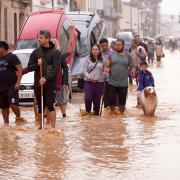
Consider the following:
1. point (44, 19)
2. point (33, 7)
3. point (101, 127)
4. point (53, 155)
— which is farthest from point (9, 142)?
point (33, 7)

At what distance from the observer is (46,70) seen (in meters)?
11.8

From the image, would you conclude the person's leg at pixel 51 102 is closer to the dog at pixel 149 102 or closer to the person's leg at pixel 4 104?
the person's leg at pixel 4 104

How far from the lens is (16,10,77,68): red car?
22.3m

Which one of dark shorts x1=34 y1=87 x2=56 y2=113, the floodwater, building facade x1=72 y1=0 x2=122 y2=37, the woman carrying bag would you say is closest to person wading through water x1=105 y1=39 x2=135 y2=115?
the woman carrying bag

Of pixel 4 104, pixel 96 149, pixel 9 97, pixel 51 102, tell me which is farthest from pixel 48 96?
pixel 96 149

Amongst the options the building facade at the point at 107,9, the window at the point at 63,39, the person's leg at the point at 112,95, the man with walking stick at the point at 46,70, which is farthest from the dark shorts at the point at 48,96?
the building facade at the point at 107,9

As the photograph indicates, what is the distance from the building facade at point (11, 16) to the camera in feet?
136

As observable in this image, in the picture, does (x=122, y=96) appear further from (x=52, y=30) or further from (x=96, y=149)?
(x=52, y=30)

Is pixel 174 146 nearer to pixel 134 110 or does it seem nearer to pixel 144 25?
pixel 134 110

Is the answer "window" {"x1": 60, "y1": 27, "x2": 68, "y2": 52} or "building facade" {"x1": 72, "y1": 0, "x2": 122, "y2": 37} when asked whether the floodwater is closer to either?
"window" {"x1": 60, "y1": 27, "x2": 68, "y2": 52}

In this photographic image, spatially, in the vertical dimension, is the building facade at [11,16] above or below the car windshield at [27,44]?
above

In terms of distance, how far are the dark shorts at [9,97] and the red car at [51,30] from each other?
9.06 metres

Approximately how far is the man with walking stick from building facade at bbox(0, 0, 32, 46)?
96.7 feet

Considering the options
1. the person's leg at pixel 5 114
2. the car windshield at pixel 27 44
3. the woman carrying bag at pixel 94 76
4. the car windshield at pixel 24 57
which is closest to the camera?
the person's leg at pixel 5 114
